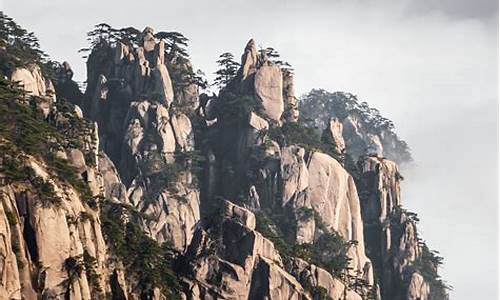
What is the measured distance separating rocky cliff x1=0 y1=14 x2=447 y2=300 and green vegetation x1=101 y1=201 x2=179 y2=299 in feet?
0.58

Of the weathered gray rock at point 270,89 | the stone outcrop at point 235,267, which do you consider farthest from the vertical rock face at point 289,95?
the stone outcrop at point 235,267

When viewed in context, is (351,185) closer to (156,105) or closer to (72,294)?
(156,105)

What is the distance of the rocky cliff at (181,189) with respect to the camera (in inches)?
4931

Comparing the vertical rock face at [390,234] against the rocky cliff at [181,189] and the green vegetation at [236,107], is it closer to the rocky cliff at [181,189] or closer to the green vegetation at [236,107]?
the rocky cliff at [181,189]

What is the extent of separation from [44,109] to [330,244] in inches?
1767

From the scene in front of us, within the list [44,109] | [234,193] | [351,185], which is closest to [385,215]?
[351,185]

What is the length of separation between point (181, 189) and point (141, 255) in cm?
4005

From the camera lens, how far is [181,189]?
175 m

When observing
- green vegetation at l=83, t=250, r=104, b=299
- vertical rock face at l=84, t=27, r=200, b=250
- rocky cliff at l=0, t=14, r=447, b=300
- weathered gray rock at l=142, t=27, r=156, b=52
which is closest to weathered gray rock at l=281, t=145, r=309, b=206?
rocky cliff at l=0, t=14, r=447, b=300

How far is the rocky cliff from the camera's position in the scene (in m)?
125

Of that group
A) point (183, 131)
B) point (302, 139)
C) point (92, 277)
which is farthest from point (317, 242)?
point (92, 277)

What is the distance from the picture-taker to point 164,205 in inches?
6683

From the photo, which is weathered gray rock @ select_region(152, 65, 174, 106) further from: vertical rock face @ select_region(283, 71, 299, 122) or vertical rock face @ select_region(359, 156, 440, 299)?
vertical rock face @ select_region(359, 156, 440, 299)

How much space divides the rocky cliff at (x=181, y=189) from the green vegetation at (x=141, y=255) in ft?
0.58
